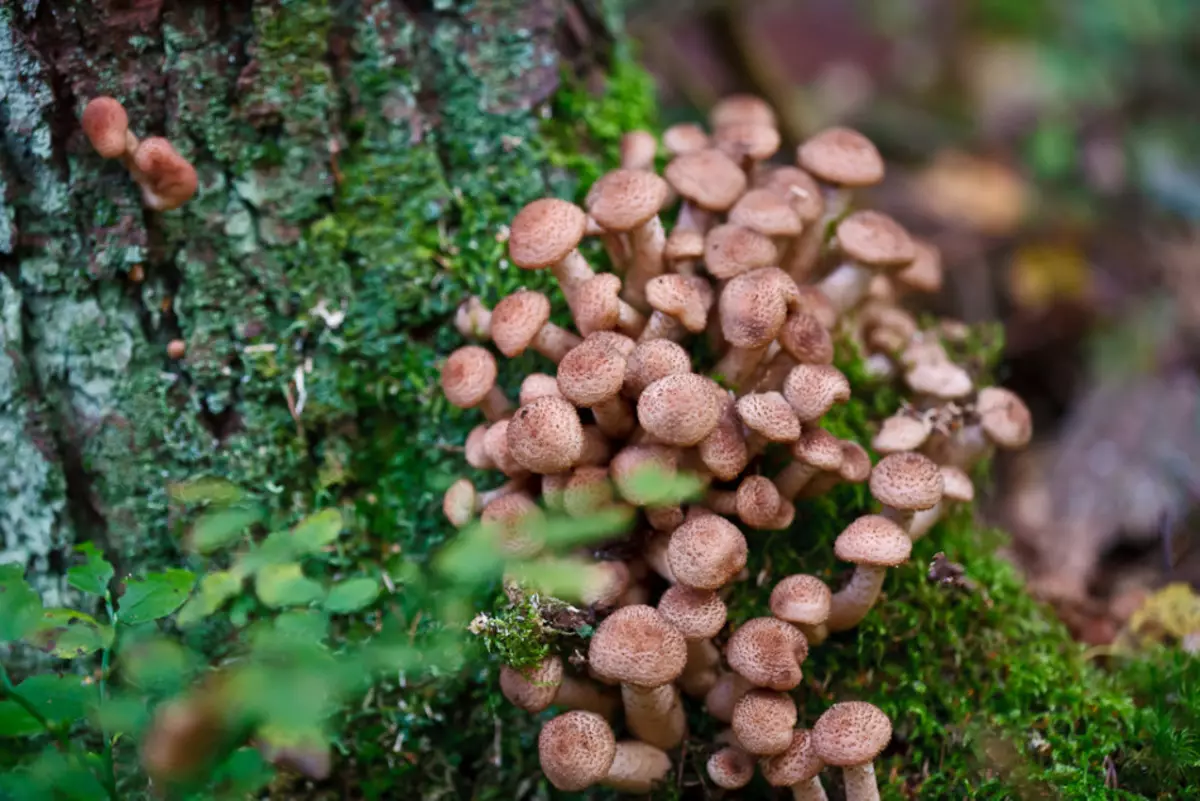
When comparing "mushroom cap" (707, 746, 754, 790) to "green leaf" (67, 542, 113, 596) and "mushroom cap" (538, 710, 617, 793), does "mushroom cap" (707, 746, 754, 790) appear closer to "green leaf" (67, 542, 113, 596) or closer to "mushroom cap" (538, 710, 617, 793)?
"mushroom cap" (538, 710, 617, 793)

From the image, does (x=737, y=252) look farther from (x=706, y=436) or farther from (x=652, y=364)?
(x=706, y=436)

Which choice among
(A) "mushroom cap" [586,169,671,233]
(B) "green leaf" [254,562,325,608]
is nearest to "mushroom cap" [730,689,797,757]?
(B) "green leaf" [254,562,325,608]

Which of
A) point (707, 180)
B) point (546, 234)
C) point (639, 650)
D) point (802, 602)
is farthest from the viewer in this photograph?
point (707, 180)

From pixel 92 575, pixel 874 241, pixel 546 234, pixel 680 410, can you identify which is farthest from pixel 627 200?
pixel 92 575

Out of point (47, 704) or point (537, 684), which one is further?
point (537, 684)

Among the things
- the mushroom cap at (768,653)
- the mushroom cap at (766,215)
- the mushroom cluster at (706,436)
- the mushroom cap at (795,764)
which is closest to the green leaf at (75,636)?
the mushroom cluster at (706,436)
